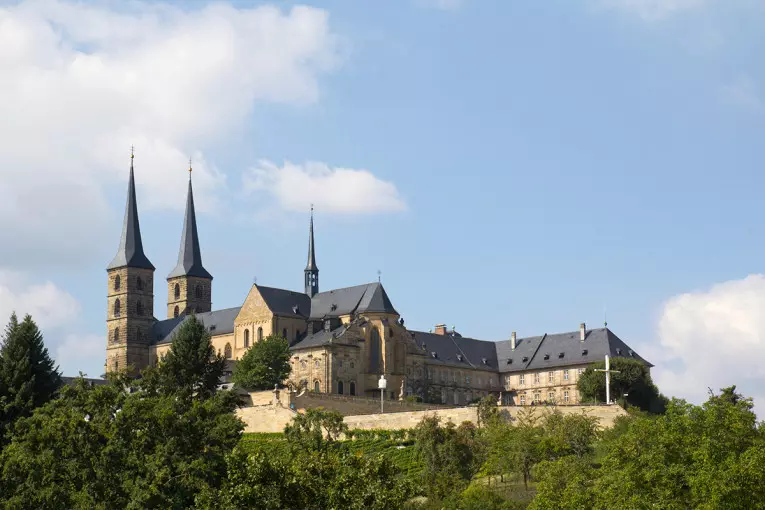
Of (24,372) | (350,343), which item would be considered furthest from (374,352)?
(24,372)

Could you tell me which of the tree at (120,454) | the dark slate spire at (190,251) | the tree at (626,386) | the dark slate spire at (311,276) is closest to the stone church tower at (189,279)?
the dark slate spire at (190,251)

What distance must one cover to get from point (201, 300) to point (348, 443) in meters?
80.7

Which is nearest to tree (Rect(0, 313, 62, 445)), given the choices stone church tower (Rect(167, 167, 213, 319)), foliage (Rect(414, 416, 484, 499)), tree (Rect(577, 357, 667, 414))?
foliage (Rect(414, 416, 484, 499))

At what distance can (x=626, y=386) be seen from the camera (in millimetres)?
112750

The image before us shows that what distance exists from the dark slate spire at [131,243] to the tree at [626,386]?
6374cm

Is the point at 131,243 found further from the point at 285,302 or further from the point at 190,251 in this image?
the point at 285,302

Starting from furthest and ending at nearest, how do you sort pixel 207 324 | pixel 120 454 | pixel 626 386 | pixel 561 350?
pixel 207 324 < pixel 561 350 < pixel 626 386 < pixel 120 454

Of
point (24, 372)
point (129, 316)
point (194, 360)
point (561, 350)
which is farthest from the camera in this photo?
point (129, 316)

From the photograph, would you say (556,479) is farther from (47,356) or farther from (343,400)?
(343,400)

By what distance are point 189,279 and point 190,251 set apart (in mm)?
3899

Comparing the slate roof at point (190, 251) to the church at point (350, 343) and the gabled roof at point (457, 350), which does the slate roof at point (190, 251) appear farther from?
the gabled roof at point (457, 350)

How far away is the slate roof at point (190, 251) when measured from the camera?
6358 inches

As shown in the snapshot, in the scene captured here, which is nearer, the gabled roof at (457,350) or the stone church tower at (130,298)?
the gabled roof at (457,350)

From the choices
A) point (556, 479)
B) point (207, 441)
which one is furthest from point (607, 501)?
point (207, 441)
